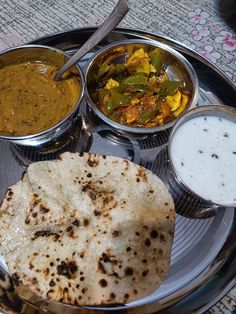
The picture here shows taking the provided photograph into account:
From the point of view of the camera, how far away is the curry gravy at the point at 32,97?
85.4 inches

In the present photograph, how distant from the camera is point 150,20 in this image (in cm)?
312

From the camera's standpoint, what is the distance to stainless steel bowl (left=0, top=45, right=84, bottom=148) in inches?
82.9

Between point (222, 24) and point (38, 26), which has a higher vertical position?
point (222, 24)

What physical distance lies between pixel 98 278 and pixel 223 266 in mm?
653

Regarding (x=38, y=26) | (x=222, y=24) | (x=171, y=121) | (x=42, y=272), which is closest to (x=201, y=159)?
(x=171, y=121)

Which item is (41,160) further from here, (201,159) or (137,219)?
(201,159)

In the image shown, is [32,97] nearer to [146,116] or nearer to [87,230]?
[146,116]

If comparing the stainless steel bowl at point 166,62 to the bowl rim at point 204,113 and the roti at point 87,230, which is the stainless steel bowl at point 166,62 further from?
the roti at point 87,230

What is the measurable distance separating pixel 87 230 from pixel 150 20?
1.90 m

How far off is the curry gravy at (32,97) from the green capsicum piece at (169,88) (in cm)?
50

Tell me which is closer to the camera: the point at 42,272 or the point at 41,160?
the point at 42,272

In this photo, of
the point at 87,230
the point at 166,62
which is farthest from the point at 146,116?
the point at 87,230

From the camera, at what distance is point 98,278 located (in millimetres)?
1858

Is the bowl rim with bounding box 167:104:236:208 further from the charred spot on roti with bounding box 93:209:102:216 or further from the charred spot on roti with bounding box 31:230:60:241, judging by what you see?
the charred spot on roti with bounding box 31:230:60:241
